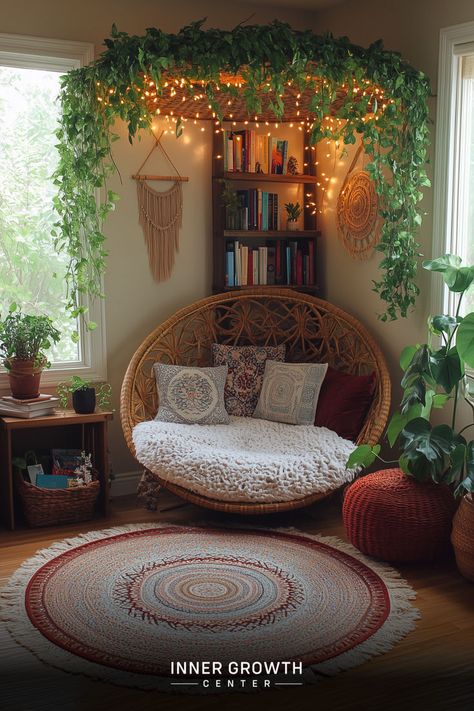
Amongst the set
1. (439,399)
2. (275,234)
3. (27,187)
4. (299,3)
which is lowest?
(439,399)

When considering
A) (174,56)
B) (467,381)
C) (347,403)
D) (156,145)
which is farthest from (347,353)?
(174,56)

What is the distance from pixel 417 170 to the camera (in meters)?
4.03

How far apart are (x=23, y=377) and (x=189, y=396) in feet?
2.89

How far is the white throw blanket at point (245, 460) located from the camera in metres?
3.72

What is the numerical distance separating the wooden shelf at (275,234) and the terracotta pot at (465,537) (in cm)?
206

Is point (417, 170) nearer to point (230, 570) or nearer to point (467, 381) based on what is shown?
point (467, 381)

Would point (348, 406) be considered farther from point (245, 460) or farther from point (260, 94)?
point (260, 94)

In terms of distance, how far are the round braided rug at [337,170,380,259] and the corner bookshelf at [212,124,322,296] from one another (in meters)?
0.23

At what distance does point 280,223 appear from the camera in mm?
4980

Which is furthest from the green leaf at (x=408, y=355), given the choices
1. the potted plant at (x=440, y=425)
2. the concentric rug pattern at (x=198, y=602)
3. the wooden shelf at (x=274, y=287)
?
the wooden shelf at (x=274, y=287)

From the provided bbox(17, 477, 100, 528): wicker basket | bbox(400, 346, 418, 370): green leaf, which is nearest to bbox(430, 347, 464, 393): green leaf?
bbox(400, 346, 418, 370): green leaf

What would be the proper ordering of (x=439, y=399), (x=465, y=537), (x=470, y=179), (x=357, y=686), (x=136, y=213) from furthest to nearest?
(x=136, y=213) → (x=470, y=179) → (x=439, y=399) → (x=465, y=537) → (x=357, y=686)

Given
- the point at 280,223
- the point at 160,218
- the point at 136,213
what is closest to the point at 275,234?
the point at 280,223

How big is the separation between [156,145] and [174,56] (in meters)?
1.01
